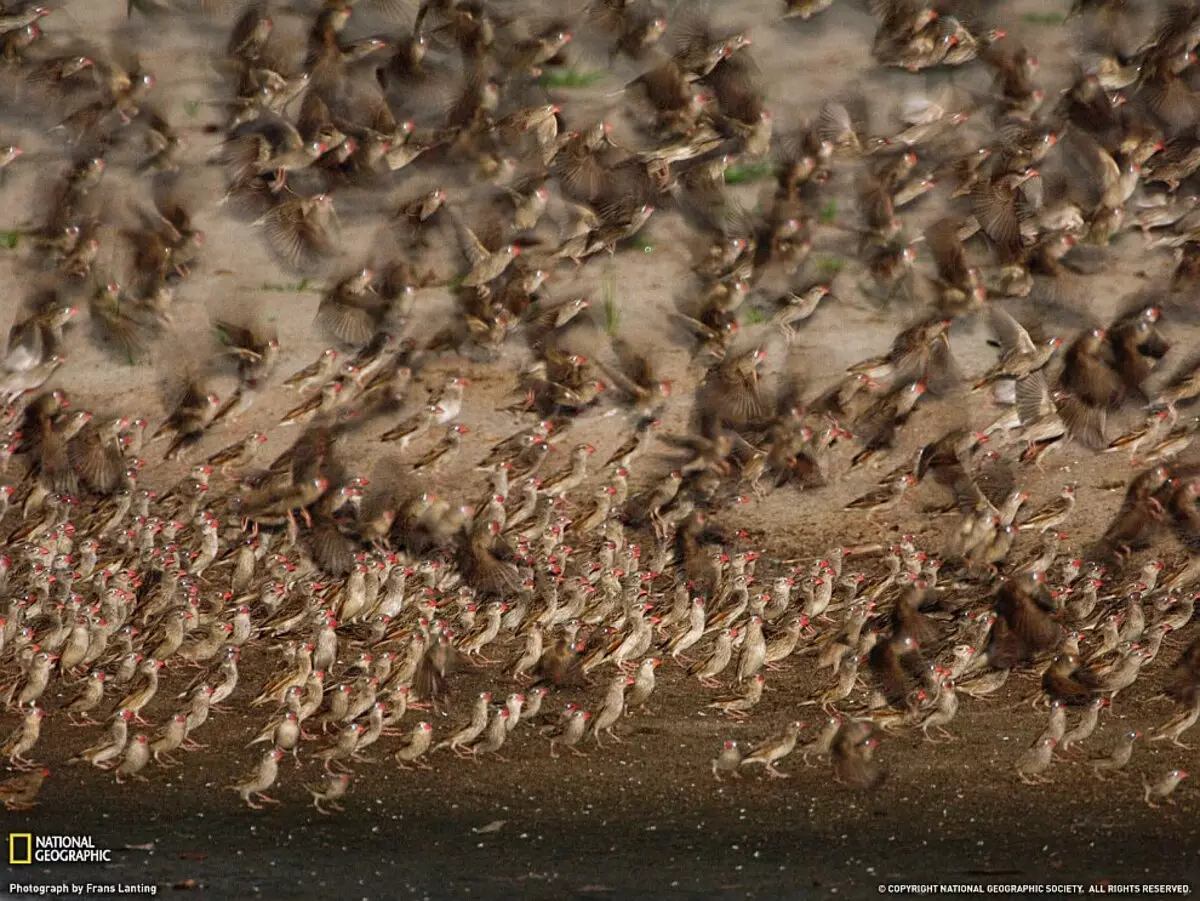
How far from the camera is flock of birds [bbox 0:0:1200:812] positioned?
716 cm

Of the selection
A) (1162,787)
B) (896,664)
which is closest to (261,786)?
(896,664)

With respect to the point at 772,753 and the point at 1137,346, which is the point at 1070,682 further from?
the point at 1137,346

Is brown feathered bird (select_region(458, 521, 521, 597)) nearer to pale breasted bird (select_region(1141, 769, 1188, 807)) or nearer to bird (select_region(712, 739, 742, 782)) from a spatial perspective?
Result: bird (select_region(712, 739, 742, 782))

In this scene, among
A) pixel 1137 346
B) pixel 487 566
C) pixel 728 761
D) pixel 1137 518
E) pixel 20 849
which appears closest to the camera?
pixel 20 849

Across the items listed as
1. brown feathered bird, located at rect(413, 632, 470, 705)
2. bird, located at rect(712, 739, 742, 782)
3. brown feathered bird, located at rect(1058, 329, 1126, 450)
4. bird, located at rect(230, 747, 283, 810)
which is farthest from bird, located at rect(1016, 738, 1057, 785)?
bird, located at rect(230, 747, 283, 810)

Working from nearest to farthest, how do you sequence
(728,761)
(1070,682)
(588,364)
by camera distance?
(728,761) → (1070,682) → (588,364)

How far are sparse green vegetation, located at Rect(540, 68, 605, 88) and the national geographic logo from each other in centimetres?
480

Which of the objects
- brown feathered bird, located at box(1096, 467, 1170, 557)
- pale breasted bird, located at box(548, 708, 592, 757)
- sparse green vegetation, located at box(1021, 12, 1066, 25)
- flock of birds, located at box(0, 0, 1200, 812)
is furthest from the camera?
sparse green vegetation, located at box(1021, 12, 1066, 25)

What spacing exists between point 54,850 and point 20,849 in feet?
0.54

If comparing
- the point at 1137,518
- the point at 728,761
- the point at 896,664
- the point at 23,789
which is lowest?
the point at 23,789

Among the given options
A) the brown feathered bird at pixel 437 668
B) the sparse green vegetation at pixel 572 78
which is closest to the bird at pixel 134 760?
the brown feathered bird at pixel 437 668

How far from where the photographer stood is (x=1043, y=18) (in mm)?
7863

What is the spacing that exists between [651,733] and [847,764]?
38.9 inches

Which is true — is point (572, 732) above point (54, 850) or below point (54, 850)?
above
